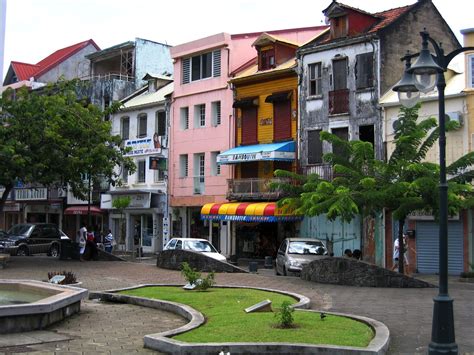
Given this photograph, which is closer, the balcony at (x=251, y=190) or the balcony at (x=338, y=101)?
the balcony at (x=338, y=101)

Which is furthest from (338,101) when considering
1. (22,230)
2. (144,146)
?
(22,230)

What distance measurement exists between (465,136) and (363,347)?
2039cm

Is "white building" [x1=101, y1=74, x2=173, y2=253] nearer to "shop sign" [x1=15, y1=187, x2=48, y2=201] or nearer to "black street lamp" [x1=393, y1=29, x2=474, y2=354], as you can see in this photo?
"shop sign" [x1=15, y1=187, x2=48, y2=201]

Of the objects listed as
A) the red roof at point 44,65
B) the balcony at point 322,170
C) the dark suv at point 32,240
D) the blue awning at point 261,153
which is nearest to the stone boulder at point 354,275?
the balcony at point 322,170

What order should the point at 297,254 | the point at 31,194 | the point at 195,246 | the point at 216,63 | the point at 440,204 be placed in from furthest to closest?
the point at 31,194, the point at 216,63, the point at 195,246, the point at 297,254, the point at 440,204

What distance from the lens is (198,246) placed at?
27156 mm

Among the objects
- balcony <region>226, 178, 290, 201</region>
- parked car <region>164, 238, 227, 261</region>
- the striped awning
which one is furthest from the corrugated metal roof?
parked car <region>164, 238, 227, 261</region>

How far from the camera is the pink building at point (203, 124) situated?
3719 cm

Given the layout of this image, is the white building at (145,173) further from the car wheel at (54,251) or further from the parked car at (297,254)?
the parked car at (297,254)

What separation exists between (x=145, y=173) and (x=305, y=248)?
801 inches

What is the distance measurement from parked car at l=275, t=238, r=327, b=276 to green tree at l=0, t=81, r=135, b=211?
9029 mm

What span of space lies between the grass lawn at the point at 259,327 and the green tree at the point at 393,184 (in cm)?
620

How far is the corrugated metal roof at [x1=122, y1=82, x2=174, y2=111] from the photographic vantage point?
4191 centimetres

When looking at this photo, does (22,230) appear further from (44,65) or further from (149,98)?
(44,65)
